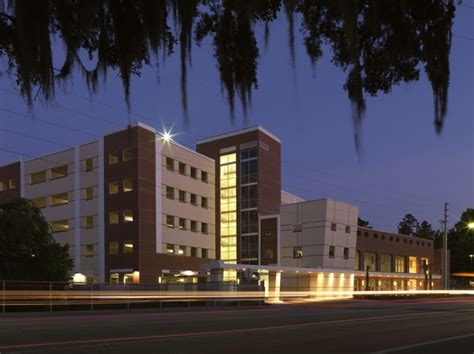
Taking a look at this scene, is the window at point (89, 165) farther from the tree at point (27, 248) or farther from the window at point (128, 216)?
the tree at point (27, 248)

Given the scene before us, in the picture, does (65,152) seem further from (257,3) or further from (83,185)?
(257,3)

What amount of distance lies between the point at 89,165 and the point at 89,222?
576cm

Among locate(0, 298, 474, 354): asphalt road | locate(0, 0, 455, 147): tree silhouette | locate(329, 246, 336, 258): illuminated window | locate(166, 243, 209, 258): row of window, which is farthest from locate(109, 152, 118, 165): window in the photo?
locate(0, 0, 455, 147): tree silhouette

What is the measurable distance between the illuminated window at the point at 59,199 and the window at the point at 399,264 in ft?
126

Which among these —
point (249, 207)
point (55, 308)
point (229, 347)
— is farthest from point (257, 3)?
point (249, 207)

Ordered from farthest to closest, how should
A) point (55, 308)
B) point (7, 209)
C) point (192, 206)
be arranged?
point (192, 206) → point (7, 209) → point (55, 308)

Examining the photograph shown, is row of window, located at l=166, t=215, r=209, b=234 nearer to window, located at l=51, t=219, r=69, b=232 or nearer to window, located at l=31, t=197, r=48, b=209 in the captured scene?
window, located at l=51, t=219, r=69, b=232

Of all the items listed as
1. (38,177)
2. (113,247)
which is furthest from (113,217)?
(38,177)

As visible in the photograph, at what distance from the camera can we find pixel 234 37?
12.0 ft

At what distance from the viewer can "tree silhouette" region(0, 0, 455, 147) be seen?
3.30 meters

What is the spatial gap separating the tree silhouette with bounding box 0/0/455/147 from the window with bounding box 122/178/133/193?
5379cm

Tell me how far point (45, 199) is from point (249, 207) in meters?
22.1

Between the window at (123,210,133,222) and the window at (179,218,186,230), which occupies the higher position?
the window at (123,210,133,222)

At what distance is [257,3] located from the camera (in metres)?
3.28
